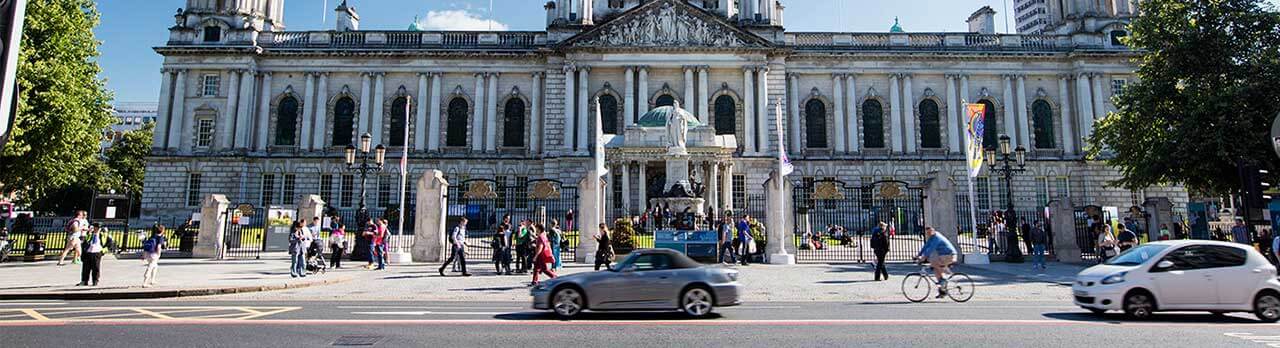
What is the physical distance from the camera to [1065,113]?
145 ft

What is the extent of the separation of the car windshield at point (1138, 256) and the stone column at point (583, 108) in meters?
32.5

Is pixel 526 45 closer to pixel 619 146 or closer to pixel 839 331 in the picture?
pixel 619 146

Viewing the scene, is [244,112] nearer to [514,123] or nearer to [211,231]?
[514,123]

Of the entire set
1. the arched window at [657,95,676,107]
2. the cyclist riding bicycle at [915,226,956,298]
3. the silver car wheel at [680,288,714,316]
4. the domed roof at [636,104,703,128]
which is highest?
the arched window at [657,95,676,107]

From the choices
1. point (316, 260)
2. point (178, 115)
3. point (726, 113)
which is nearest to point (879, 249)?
point (316, 260)

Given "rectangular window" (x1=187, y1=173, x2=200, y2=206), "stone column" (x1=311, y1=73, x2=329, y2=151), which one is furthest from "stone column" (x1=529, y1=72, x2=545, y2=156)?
"rectangular window" (x1=187, y1=173, x2=200, y2=206)

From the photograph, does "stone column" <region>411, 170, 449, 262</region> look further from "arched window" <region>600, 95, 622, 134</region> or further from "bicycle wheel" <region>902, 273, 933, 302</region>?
"arched window" <region>600, 95, 622, 134</region>

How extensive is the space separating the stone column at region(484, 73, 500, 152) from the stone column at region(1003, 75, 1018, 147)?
108 feet

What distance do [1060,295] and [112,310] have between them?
55.8 feet

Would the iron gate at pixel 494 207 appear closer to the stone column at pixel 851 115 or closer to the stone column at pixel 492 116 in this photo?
the stone column at pixel 492 116

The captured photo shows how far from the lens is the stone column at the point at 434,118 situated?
1725 inches

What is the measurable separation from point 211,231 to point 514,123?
75.9 feet

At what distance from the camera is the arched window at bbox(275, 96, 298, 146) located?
1742 inches

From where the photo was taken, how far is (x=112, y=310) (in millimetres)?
10836
